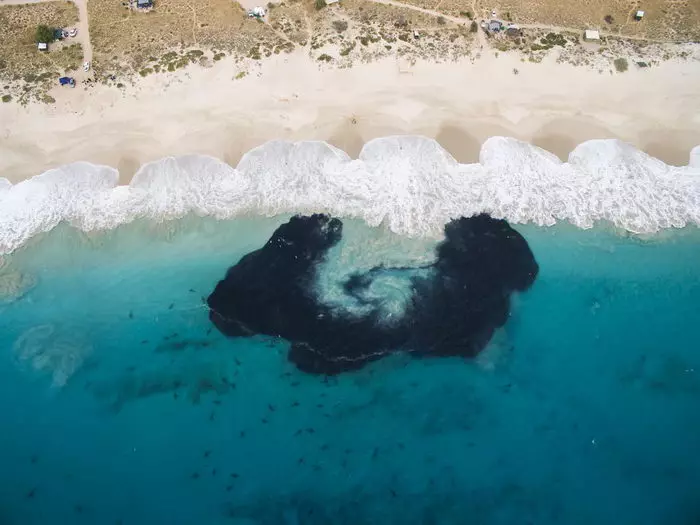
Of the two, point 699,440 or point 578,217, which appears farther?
point 578,217

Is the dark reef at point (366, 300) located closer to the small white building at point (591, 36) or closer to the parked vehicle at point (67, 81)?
the small white building at point (591, 36)

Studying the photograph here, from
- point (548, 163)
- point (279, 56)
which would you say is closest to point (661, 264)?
point (548, 163)

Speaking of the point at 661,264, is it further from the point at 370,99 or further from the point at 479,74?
the point at 370,99

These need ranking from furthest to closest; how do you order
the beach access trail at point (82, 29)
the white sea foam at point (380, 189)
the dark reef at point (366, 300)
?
the beach access trail at point (82, 29), the white sea foam at point (380, 189), the dark reef at point (366, 300)

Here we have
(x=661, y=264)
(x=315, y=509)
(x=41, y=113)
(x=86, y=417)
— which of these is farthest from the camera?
(x=41, y=113)

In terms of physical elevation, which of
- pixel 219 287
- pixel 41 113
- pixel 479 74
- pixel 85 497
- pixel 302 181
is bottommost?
pixel 85 497

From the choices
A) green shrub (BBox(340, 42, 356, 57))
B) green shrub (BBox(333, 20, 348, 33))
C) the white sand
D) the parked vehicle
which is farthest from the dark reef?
the parked vehicle

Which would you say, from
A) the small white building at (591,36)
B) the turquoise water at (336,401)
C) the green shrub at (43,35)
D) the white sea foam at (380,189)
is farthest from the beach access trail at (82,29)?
the small white building at (591,36)
